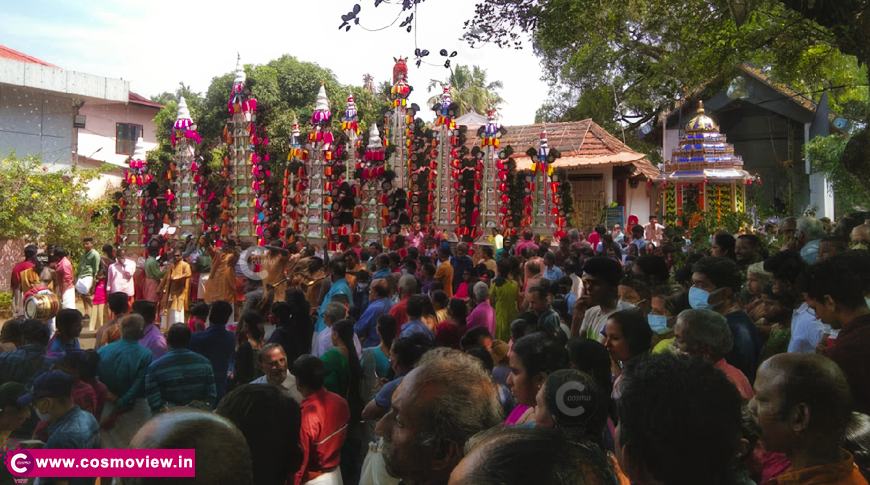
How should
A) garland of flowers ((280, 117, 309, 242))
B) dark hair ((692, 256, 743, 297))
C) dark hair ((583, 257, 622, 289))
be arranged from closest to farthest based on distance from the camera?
1. dark hair ((692, 256, 743, 297))
2. dark hair ((583, 257, 622, 289))
3. garland of flowers ((280, 117, 309, 242))

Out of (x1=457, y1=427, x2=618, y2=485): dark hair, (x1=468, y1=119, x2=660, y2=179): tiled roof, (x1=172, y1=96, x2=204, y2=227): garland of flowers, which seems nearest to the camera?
(x1=457, y1=427, x2=618, y2=485): dark hair

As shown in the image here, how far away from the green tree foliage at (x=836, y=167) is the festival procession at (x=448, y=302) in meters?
0.15

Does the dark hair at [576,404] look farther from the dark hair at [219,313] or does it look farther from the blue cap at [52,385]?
the dark hair at [219,313]

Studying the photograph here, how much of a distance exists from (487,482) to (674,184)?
20.3m

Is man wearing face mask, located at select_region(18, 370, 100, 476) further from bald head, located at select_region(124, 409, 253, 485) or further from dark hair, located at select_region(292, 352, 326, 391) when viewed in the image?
bald head, located at select_region(124, 409, 253, 485)

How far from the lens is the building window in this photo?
2609 cm

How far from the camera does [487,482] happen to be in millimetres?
1354

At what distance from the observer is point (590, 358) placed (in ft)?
10.5

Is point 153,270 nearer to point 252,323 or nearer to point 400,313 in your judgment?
point 400,313

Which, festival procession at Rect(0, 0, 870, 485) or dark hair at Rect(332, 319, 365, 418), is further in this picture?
dark hair at Rect(332, 319, 365, 418)

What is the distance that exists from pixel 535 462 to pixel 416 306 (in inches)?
158

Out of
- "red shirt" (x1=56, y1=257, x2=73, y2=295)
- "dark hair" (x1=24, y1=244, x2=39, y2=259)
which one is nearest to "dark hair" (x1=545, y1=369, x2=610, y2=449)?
"dark hair" (x1=24, y1=244, x2=39, y2=259)

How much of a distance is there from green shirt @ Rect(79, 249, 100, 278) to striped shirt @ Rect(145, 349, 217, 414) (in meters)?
7.43

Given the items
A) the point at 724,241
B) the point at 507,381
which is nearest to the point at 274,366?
the point at 507,381
